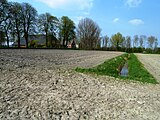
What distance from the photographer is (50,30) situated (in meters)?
78.9

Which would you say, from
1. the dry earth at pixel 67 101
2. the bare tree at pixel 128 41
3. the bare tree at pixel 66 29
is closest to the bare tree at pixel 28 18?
the bare tree at pixel 66 29

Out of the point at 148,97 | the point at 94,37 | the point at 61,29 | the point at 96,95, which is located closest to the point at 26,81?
the point at 96,95

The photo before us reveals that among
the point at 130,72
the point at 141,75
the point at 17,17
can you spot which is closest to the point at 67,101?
the point at 141,75

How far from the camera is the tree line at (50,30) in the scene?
182 feet

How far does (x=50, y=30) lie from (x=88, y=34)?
3141 centimetres

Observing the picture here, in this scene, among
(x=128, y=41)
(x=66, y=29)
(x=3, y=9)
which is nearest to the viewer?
(x=3, y=9)

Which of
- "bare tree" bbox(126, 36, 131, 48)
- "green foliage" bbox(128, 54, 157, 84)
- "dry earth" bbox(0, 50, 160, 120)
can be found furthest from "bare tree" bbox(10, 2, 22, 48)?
"bare tree" bbox(126, 36, 131, 48)

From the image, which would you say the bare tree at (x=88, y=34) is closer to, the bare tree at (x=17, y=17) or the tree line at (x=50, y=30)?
the tree line at (x=50, y=30)

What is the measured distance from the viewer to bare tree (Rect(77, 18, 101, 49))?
103938 mm

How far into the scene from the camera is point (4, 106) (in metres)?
7.02

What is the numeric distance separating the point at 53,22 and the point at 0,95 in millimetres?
73767

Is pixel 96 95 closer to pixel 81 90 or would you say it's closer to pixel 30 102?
pixel 81 90

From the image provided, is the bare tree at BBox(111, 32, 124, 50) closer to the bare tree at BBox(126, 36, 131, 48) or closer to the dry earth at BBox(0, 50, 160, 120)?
the bare tree at BBox(126, 36, 131, 48)

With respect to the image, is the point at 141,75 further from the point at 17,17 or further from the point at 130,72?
the point at 17,17
